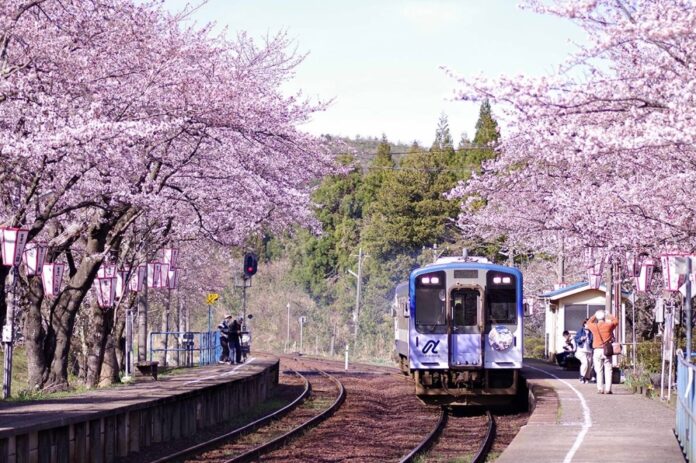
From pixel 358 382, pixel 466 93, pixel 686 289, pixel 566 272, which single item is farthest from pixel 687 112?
pixel 566 272

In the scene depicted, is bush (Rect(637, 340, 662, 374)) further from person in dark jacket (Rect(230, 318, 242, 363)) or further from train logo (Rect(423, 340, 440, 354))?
person in dark jacket (Rect(230, 318, 242, 363))

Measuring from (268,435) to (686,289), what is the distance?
7.00 meters

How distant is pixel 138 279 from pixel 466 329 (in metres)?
10.8

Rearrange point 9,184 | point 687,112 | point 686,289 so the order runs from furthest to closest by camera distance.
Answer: point 9,184 → point 686,289 → point 687,112

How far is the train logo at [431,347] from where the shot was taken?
850 inches

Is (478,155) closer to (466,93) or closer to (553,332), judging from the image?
(553,332)

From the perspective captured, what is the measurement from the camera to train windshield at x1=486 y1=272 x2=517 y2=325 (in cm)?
2158

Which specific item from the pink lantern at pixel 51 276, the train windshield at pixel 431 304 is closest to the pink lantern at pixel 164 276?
the pink lantern at pixel 51 276

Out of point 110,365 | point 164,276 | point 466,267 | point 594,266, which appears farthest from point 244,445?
point 594,266

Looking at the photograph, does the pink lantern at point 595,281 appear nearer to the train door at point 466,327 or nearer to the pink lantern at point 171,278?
the pink lantern at point 171,278

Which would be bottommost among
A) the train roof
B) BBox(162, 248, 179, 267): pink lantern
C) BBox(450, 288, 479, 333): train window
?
BBox(450, 288, 479, 333): train window

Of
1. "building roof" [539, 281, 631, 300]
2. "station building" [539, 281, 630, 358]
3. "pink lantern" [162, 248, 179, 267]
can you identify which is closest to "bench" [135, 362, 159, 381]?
"pink lantern" [162, 248, 179, 267]

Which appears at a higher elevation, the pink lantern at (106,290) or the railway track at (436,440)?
the pink lantern at (106,290)

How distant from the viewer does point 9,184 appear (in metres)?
20.7
